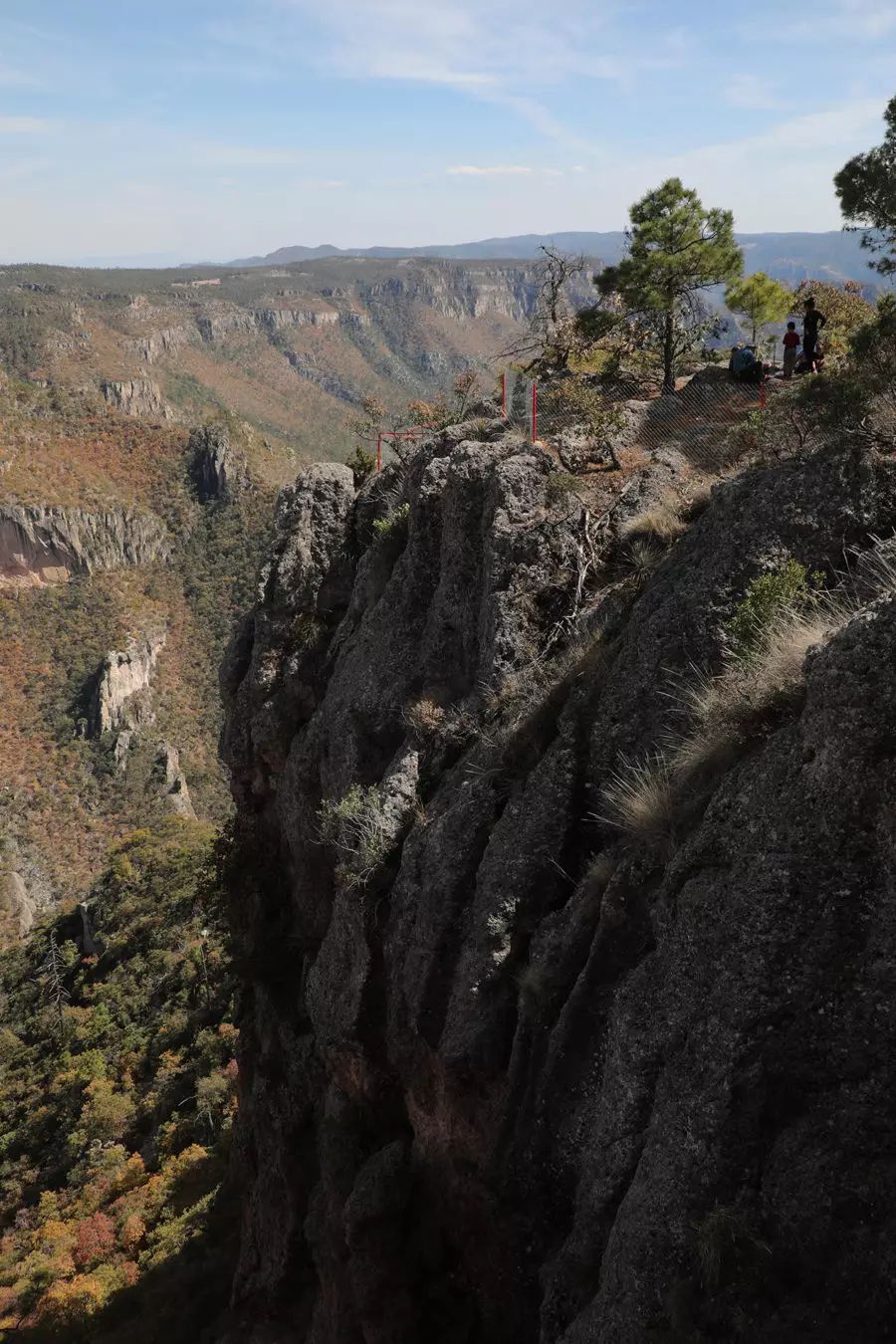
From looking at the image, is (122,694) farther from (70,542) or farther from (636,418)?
(636,418)

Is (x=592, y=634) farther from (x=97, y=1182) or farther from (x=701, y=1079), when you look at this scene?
(x=97, y=1182)

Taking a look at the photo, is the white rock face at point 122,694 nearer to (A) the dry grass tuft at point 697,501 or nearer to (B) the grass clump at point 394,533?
(B) the grass clump at point 394,533

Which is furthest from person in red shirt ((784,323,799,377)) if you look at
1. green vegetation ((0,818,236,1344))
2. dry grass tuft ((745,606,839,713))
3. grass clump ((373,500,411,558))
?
green vegetation ((0,818,236,1344))

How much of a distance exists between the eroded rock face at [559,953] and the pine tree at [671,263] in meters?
7.70

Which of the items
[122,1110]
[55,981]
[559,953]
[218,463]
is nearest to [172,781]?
[55,981]

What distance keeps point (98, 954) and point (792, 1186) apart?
53.5 m

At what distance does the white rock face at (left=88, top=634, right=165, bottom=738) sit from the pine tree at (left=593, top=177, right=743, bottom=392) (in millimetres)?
88574

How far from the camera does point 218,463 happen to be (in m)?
129

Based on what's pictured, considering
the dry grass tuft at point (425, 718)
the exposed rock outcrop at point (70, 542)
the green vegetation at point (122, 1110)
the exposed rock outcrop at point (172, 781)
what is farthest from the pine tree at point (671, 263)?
the exposed rock outcrop at point (70, 542)

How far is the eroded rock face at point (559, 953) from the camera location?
4633mm

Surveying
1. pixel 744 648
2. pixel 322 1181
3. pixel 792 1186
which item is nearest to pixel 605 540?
pixel 744 648

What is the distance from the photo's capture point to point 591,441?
13484 mm

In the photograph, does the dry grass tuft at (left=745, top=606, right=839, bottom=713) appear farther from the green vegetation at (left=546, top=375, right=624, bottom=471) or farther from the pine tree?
the pine tree

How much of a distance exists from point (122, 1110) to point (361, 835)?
3323 cm
